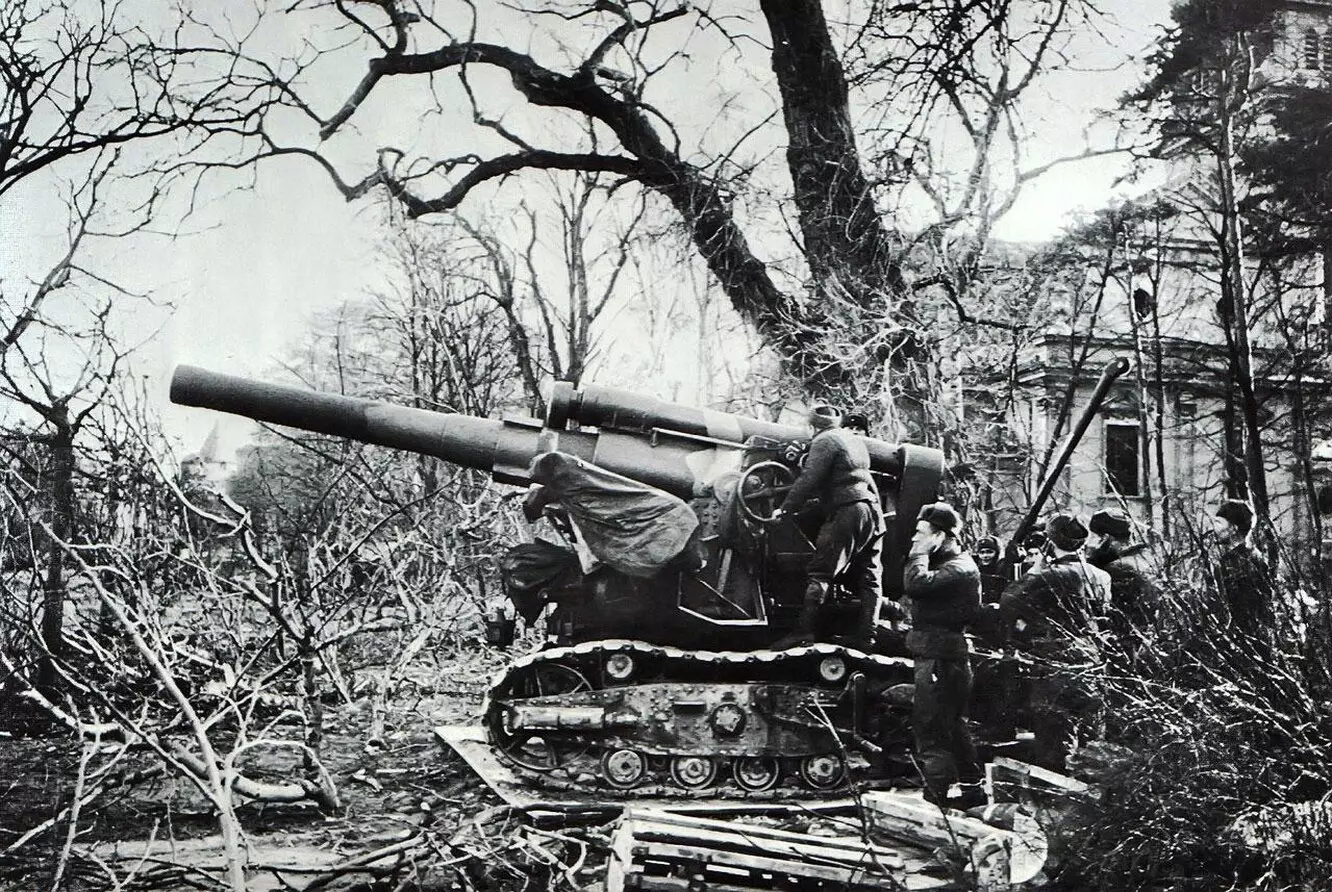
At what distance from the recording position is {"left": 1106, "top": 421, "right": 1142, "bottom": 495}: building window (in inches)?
355

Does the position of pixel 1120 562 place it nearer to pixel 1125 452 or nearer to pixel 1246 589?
pixel 1246 589

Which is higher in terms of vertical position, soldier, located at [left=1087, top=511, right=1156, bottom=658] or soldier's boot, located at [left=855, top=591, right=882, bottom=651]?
soldier, located at [left=1087, top=511, right=1156, bottom=658]

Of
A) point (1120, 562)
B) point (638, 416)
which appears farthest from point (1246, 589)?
point (638, 416)

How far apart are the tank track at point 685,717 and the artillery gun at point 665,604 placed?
1 cm

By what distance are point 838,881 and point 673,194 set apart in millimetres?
5209

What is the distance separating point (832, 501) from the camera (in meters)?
6.23

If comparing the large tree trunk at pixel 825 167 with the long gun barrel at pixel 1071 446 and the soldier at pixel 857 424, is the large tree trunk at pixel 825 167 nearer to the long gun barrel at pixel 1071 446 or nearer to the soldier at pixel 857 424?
the soldier at pixel 857 424

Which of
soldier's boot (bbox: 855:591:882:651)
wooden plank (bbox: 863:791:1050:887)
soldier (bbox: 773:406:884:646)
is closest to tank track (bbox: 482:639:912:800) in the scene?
soldier's boot (bbox: 855:591:882:651)

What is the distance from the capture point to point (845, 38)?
7059 millimetres

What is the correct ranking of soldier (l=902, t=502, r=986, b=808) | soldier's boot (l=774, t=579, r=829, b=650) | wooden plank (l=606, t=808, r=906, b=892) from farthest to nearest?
soldier's boot (l=774, t=579, r=829, b=650) < soldier (l=902, t=502, r=986, b=808) < wooden plank (l=606, t=808, r=906, b=892)

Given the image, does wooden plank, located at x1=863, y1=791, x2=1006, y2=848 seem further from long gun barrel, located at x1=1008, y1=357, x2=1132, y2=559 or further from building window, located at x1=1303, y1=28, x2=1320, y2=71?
building window, located at x1=1303, y1=28, x2=1320, y2=71

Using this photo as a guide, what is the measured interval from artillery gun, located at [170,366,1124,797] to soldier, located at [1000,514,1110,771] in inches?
28.8

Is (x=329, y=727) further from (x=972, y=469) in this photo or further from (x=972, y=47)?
(x=972, y=47)

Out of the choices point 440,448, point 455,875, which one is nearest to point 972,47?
point 440,448
